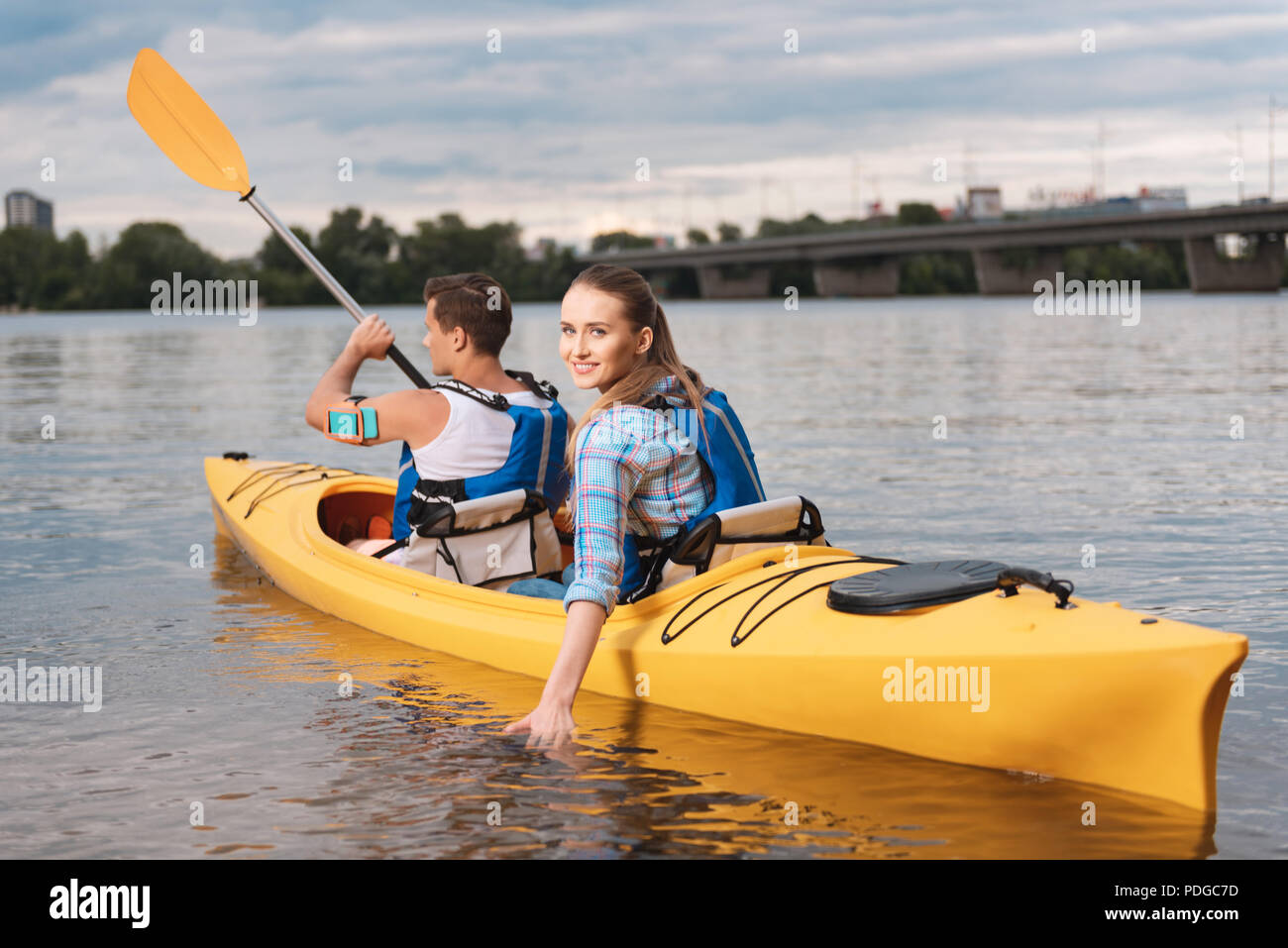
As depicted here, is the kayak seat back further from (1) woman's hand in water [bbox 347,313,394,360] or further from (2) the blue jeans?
(1) woman's hand in water [bbox 347,313,394,360]

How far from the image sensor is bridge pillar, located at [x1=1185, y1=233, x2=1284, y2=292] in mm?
58344

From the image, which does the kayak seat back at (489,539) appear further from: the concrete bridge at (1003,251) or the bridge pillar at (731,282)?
the bridge pillar at (731,282)

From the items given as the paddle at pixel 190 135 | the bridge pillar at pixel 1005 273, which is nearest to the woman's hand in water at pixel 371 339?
the paddle at pixel 190 135

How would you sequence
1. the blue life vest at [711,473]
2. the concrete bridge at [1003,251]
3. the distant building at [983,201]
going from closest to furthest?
the blue life vest at [711,473], the concrete bridge at [1003,251], the distant building at [983,201]

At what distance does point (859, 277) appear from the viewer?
72438 millimetres

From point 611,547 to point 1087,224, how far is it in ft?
171

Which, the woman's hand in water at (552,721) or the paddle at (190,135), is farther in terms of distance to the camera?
the paddle at (190,135)

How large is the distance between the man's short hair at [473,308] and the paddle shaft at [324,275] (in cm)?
75

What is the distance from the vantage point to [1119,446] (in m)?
11.8

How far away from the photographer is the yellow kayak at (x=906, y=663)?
137 inches

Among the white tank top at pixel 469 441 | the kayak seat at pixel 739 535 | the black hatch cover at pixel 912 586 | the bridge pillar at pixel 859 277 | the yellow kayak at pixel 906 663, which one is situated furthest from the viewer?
the bridge pillar at pixel 859 277

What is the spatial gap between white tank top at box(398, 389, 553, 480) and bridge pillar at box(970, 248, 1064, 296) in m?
59.2
